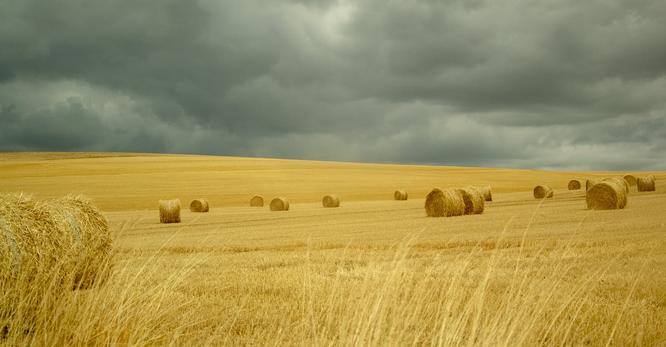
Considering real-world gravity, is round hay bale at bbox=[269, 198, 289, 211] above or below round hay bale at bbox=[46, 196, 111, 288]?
below

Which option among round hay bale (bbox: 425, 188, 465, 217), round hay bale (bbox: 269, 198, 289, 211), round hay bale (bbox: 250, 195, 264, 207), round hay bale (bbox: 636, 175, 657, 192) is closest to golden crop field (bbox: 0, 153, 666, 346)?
round hay bale (bbox: 425, 188, 465, 217)

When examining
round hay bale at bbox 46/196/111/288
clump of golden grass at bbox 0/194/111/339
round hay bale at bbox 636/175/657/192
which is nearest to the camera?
clump of golden grass at bbox 0/194/111/339

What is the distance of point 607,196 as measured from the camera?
76.8 ft

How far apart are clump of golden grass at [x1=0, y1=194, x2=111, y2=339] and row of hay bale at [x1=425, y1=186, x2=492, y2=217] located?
17174 mm

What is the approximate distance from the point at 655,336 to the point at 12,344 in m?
5.41

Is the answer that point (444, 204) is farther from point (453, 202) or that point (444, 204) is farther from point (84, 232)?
point (84, 232)

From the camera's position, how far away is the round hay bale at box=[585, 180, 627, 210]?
2325 centimetres

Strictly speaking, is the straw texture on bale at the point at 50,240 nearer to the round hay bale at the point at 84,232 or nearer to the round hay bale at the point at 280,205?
the round hay bale at the point at 84,232

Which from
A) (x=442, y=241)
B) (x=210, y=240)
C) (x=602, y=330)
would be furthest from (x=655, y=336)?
(x=210, y=240)

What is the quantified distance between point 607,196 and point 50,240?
2257 centimetres

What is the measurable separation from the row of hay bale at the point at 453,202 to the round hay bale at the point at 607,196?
467 centimetres

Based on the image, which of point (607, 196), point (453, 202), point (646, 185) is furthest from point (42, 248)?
point (646, 185)

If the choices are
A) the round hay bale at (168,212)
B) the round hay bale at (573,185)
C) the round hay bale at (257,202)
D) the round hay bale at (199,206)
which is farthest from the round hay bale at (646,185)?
the round hay bale at (168,212)

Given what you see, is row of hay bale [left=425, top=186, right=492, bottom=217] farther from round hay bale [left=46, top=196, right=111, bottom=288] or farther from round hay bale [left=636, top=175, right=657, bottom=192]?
round hay bale [left=636, top=175, right=657, bottom=192]
